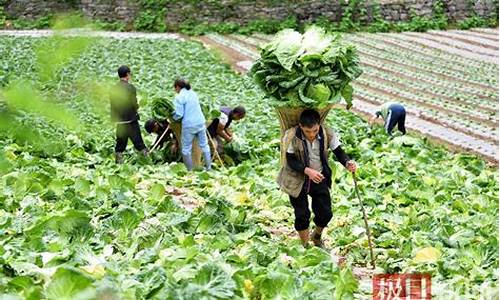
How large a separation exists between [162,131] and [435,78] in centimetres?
1324

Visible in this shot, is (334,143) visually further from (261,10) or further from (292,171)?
(261,10)

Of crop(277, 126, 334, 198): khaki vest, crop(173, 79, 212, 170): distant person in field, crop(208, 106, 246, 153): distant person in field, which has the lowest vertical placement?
crop(208, 106, 246, 153): distant person in field

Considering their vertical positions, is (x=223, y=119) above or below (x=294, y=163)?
below

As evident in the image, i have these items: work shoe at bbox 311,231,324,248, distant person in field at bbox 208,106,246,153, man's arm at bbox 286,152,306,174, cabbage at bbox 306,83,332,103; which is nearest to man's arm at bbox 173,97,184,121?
distant person in field at bbox 208,106,246,153

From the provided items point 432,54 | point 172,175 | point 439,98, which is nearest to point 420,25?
point 432,54

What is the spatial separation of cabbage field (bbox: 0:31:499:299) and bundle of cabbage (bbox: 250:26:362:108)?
1.03m

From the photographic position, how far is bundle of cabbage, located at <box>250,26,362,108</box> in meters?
6.50

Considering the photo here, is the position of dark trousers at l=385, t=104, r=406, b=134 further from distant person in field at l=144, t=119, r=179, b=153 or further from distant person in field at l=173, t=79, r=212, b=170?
distant person in field at l=173, t=79, r=212, b=170

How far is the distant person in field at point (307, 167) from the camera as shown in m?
6.19

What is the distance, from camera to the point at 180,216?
237 inches

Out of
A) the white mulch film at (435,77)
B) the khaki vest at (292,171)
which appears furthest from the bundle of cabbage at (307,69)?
the white mulch film at (435,77)

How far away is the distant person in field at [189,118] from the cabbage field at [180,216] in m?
0.37

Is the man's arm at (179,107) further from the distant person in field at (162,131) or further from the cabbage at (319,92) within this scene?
the cabbage at (319,92)

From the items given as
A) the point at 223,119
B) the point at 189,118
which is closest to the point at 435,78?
the point at 223,119
